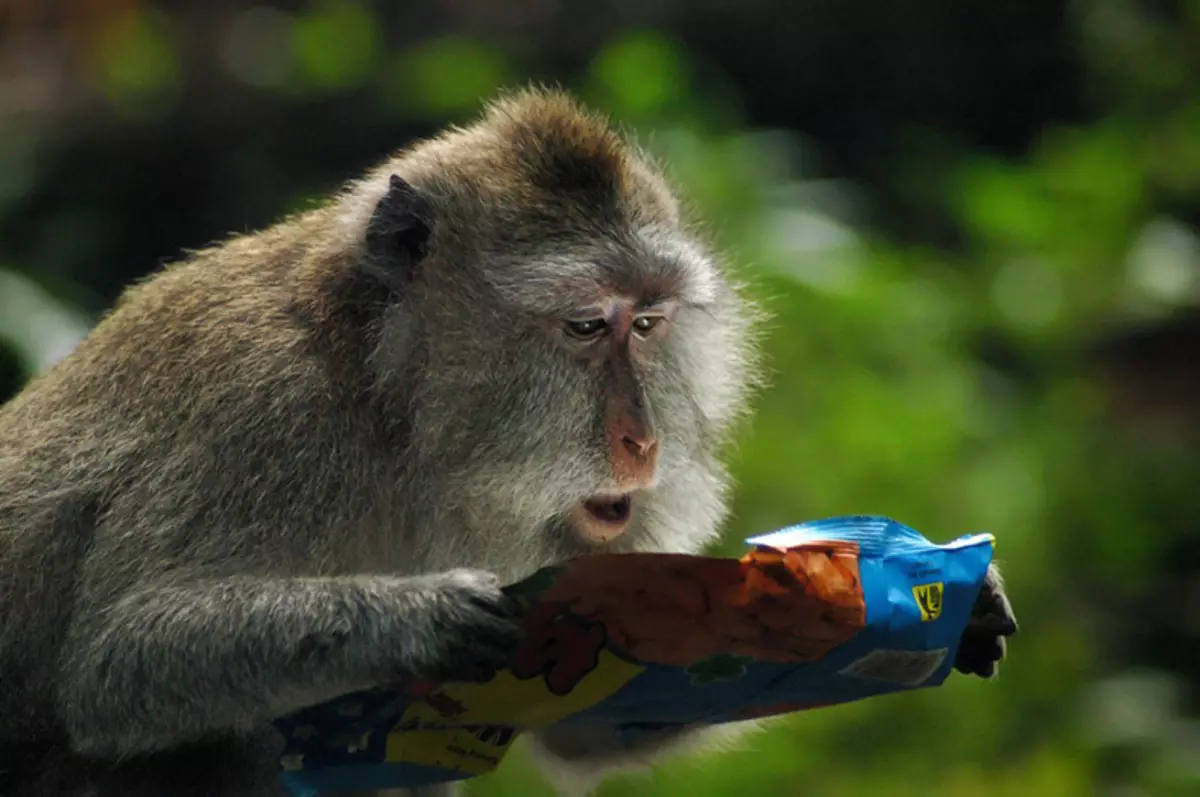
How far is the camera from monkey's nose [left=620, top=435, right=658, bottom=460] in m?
2.76

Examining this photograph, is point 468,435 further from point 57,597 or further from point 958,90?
point 958,90

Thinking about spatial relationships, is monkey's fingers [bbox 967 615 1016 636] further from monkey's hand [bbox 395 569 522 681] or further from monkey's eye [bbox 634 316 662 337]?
monkey's hand [bbox 395 569 522 681]

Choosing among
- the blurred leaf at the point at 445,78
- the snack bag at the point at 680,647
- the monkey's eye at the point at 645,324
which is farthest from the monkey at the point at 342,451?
the blurred leaf at the point at 445,78

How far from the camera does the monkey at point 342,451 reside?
259cm

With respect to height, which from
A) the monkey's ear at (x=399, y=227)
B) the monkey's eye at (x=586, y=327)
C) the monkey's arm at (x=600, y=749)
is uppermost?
the monkey's ear at (x=399, y=227)

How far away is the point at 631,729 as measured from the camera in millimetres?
3105

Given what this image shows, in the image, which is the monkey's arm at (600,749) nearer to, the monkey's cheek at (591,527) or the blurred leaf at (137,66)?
the monkey's cheek at (591,527)

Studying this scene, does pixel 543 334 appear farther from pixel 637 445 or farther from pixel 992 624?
pixel 992 624

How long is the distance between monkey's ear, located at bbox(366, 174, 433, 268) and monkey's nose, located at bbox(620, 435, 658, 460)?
553 mm

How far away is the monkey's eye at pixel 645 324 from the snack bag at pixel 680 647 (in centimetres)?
59

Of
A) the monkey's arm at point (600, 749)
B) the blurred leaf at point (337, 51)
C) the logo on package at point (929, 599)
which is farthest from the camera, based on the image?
the blurred leaf at point (337, 51)

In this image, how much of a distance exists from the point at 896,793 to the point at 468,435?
2667mm

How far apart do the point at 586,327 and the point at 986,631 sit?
0.90 meters

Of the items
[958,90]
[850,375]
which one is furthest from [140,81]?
[958,90]
